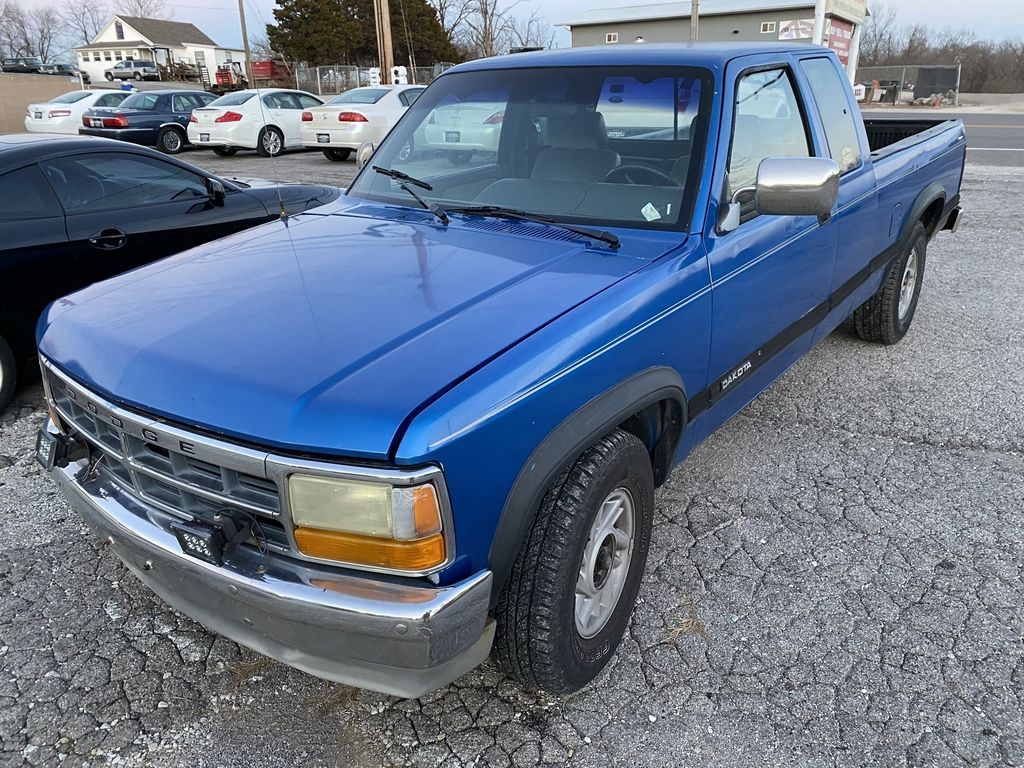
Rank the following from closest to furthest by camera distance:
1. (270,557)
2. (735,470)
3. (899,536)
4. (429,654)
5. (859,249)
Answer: (429,654), (270,557), (899,536), (735,470), (859,249)

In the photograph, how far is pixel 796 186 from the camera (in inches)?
103

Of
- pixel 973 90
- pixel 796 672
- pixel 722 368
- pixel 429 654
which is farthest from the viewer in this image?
pixel 973 90

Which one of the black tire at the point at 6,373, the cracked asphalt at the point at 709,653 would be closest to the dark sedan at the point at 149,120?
the black tire at the point at 6,373

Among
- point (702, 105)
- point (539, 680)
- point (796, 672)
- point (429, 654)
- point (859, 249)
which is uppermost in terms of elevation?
point (702, 105)

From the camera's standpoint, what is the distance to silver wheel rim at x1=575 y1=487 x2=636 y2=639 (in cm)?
233

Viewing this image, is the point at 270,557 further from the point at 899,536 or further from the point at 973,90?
the point at 973,90

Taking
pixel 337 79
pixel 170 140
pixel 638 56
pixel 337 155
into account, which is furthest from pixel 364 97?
pixel 337 79

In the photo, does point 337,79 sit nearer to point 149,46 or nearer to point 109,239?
point 109,239

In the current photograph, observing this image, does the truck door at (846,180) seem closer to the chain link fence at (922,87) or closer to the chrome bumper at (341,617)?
the chrome bumper at (341,617)

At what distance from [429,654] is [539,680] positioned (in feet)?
1.72

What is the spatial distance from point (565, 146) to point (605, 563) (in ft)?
5.36

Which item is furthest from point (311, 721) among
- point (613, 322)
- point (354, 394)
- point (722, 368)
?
point (722, 368)

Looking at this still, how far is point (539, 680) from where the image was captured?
221 cm

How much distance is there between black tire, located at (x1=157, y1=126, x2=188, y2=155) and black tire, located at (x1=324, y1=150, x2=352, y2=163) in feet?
13.6
